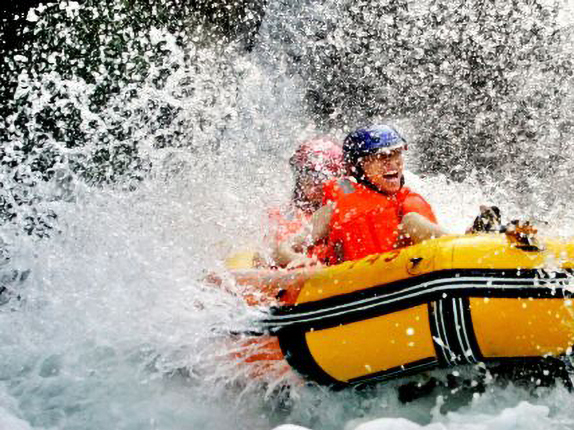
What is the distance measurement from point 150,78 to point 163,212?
9.69 feet

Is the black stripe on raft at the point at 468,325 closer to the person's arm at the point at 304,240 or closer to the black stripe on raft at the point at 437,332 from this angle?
the black stripe on raft at the point at 437,332

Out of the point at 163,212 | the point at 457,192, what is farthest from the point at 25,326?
the point at 457,192

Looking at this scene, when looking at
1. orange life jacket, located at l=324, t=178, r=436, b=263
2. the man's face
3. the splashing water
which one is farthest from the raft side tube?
the man's face

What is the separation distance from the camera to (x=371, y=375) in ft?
10.0

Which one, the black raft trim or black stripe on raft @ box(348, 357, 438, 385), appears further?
black stripe on raft @ box(348, 357, 438, 385)

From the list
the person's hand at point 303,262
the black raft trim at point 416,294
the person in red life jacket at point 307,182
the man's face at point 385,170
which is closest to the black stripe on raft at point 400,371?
the black raft trim at point 416,294

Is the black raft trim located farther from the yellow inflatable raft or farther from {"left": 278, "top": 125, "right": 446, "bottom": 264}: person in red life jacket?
{"left": 278, "top": 125, "right": 446, "bottom": 264}: person in red life jacket

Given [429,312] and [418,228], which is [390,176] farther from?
[429,312]

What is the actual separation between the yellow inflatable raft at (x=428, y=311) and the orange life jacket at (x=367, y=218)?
0.40 metres

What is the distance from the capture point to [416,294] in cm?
284

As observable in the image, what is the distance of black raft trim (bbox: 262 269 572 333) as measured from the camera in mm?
2656

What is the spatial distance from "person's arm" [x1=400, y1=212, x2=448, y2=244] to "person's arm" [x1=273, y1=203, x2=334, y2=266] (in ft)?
1.60

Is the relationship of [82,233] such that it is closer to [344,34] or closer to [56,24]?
[56,24]

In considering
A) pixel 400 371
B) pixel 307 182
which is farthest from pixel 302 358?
pixel 307 182
